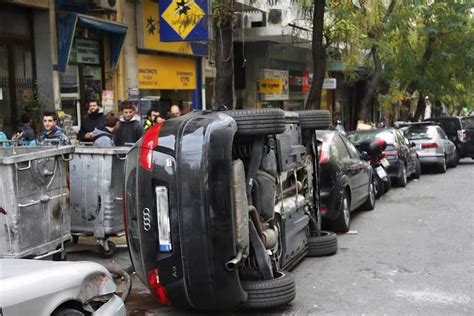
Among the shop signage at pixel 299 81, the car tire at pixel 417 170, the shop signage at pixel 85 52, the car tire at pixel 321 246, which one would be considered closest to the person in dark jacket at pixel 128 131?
the car tire at pixel 321 246

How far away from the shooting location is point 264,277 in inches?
210

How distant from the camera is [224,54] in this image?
9.59m

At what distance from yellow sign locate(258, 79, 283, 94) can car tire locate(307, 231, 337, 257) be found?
15067 millimetres

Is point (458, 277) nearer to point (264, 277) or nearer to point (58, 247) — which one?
point (264, 277)

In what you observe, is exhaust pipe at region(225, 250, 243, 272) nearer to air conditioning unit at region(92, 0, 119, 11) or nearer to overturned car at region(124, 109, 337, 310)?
overturned car at region(124, 109, 337, 310)

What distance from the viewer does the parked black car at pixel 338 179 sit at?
8.66 meters

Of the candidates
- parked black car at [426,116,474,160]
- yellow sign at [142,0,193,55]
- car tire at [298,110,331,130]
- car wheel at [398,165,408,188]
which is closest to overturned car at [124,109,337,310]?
car tire at [298,110,331,130]

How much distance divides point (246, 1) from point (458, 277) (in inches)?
441

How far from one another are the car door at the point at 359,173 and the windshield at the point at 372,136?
3.50m

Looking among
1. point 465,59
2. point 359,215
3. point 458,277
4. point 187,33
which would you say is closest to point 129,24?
point 187,33

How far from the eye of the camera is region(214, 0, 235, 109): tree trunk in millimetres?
9453

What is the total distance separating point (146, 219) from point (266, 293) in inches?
48.1

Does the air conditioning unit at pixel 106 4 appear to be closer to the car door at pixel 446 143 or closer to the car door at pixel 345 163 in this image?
the car door at pixel 345 163

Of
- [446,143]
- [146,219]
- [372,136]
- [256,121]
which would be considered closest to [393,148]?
[372,136]
